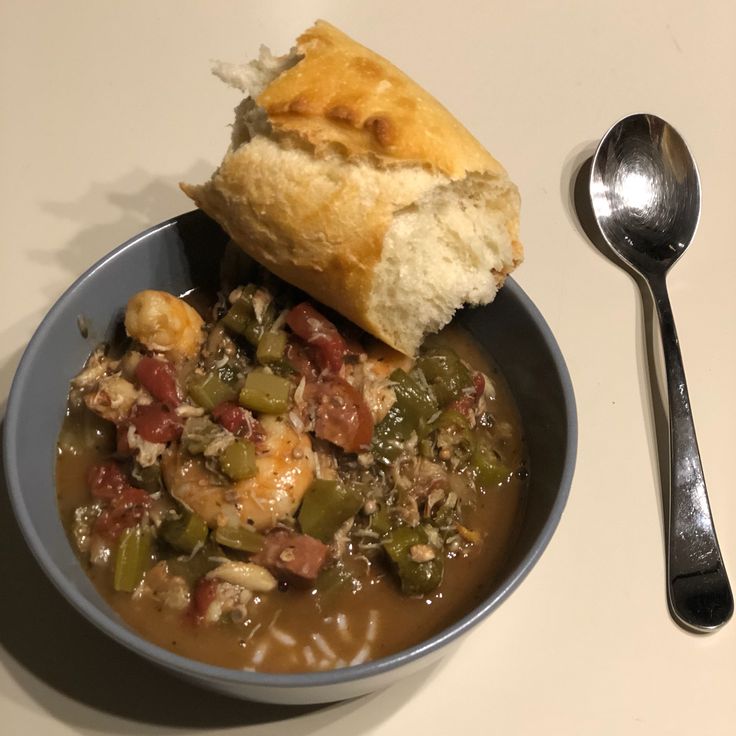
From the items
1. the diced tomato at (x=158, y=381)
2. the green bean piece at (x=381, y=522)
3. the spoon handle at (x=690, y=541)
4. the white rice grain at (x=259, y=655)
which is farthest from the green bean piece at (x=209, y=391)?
the spoon handle at (x=690, y=541)

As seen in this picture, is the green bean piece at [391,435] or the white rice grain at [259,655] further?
the green bean piece at [391,435]

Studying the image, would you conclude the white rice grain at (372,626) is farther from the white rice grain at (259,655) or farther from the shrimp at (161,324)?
the shrimp at (161,324)

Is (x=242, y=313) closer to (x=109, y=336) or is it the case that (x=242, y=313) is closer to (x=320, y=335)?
(x=320, y=335)

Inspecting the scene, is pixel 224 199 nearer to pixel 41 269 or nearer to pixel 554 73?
pixel 41 269

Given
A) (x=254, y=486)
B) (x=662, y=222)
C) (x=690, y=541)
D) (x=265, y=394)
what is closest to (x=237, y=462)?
(x=254, y=486)

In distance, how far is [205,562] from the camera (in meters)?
1.56

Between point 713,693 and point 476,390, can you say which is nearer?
point 713,693

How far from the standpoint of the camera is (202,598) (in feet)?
5.01

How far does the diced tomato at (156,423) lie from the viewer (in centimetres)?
161

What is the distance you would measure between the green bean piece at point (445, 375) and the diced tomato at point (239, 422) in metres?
0.43

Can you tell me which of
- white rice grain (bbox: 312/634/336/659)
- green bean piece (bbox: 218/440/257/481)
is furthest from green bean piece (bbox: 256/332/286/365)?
white rice grain (bbox: 312/634/336/659)

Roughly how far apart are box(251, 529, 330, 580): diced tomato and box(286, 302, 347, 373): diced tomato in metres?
0.38

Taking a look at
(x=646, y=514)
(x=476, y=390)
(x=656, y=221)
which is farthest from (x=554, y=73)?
(x=646, y=514)

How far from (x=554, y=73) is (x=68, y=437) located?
6.66ft
